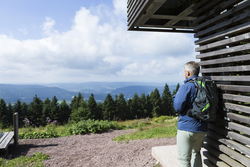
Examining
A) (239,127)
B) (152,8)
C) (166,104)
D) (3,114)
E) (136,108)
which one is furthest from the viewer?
(166,104)

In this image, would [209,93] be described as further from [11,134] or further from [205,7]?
[11,134]

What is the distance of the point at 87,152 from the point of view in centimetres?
625

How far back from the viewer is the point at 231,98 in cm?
246

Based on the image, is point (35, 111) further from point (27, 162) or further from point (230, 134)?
point (230, 134)

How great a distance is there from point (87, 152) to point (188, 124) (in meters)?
4.80

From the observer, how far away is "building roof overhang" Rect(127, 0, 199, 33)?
4197 millimetres

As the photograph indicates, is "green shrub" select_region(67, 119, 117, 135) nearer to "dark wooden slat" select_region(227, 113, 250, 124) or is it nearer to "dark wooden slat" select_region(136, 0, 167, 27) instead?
"dark wooden slat" select_region(136, 0, 167, 27)

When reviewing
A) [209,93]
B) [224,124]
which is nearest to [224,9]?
[209,93]

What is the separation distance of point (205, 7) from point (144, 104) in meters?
45.5

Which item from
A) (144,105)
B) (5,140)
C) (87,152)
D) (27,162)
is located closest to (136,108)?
(144,105)

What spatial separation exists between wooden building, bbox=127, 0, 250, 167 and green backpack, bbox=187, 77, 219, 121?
0.29 m

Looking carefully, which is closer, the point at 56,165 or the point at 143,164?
the point at 143,164

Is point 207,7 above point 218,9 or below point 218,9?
above

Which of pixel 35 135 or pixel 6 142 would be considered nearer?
pixel 6 142
